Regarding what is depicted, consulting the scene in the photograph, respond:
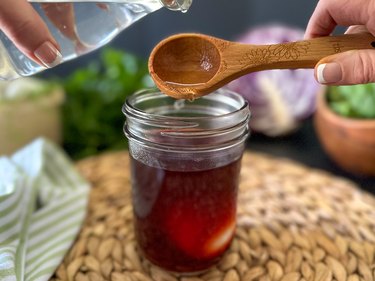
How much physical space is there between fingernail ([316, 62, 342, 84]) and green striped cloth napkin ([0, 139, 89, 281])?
38 cm

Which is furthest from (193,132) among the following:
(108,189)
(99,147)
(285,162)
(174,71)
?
(99,147)

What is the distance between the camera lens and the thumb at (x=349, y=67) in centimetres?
50

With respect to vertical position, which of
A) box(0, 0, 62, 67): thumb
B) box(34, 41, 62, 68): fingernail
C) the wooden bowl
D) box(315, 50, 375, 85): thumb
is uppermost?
box(0, 0, 62, 67): thumb

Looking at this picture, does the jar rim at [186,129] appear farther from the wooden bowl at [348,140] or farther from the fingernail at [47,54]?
the wooden bowl at [348,140]

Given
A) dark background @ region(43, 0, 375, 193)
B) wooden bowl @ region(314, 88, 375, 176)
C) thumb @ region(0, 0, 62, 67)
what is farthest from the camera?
dark background @ region(43, 0, 375, 193)

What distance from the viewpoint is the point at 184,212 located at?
22.7 inches

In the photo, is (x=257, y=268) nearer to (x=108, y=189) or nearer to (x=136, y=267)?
(x=136, y=267)

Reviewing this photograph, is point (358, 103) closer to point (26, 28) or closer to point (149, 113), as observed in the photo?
point (149, 113)

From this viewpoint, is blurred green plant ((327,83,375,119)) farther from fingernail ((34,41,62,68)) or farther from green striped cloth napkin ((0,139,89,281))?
fingernail ((34,41,62,68))

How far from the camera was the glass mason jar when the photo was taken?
1.85 feet

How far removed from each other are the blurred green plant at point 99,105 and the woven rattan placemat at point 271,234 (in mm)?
198

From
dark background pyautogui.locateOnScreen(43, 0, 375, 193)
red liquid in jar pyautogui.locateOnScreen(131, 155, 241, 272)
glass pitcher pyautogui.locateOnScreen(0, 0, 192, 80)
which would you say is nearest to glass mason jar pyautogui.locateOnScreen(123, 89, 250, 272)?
red liquid in jar pyautogui.locateOnScreen(131, 155, 241, 272)

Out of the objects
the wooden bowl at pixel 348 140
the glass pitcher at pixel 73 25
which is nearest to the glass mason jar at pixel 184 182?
the glass pitcher at pixel 73 25

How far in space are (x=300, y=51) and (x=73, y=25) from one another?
11.4 inches
